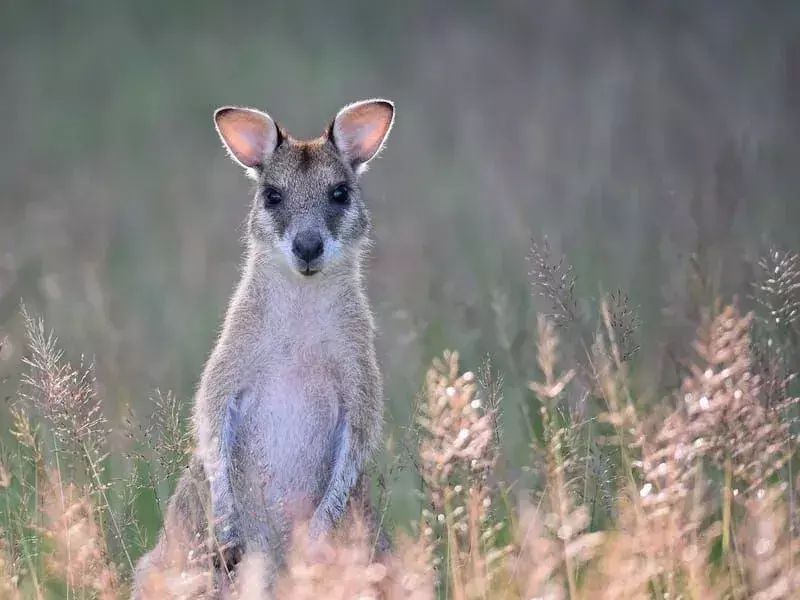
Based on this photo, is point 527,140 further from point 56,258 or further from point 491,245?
point 56,258

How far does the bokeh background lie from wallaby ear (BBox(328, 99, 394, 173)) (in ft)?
2.22

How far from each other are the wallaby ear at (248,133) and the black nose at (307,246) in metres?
0.65

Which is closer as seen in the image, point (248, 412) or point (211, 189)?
point (248, 412)

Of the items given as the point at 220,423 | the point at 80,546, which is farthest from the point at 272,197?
the point at 80,546

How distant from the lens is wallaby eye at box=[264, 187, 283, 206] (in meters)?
6.99

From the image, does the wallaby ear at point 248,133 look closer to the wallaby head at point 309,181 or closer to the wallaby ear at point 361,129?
the wallaby head at point 309,181

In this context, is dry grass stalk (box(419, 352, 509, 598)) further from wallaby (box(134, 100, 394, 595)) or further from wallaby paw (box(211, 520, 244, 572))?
wallaby (box(134, 100, 394, 595))

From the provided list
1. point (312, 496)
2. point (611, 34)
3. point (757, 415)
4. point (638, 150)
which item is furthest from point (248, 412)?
point (611, 34)

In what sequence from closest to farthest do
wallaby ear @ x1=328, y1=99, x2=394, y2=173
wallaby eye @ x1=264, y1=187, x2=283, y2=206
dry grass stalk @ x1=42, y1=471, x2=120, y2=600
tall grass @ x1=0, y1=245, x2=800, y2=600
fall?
tall grass @ x1=0, y1=245, x2=800, y2=600 → dry grass stalk @ x1=42, y1=471, x2=120, y2=600 → wallaby eye @ x1=264, y1=187, x2=283, y2=206 → wallaby ear @ x1=328, y1=99, x2=394, y2=173

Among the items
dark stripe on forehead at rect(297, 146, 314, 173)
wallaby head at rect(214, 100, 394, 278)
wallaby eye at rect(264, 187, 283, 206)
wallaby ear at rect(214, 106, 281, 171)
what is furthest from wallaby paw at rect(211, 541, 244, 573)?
wallaby ear at rect(214, 106, 281, 171)

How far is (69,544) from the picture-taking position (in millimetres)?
4793

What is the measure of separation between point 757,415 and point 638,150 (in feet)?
28.9

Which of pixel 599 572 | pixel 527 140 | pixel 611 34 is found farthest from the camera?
pixel 611 34

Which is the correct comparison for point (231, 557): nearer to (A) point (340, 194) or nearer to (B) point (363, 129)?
(A) point (340, 194)
